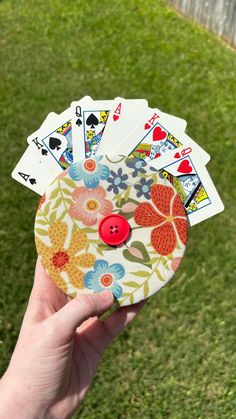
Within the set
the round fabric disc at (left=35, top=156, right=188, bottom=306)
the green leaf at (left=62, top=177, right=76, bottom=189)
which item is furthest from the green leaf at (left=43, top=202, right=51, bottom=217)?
the green leaf at (left=62, top=177, right=76, bottom=189)

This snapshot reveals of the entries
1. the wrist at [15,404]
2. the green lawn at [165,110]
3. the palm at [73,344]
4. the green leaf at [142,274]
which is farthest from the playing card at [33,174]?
the green lawn at [165,110]

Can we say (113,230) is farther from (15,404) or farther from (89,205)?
(15,404)

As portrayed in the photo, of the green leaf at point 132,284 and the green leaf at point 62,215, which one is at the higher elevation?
the green leaf at point 62,215

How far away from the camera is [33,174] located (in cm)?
252

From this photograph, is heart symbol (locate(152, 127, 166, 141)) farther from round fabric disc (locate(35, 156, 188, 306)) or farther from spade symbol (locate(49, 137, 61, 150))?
spade symbol (locate(49, 137, 61, 150))

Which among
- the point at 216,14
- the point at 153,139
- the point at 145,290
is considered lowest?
the point at 216,14

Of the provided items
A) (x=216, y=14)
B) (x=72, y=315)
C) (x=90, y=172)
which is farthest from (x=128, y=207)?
(x=216, y=14)

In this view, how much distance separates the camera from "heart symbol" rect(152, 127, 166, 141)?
2.50 meters

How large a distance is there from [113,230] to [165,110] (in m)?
2.62

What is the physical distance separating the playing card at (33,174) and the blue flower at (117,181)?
372mm

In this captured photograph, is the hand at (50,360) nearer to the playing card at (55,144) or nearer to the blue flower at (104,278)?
the blue flower at (104,278)

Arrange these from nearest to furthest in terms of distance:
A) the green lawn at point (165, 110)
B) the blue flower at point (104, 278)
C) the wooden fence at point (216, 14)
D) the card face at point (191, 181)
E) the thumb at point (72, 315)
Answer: the thumb at point (72, 315) < the blue flower at point (104, 278) < the card face at point (191, 181) < the green lawn at point (165, 110) < the wooden fence at point (216, 14)

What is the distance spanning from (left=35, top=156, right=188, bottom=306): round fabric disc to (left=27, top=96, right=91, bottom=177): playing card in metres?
0.20

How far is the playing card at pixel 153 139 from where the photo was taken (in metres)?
2.44
